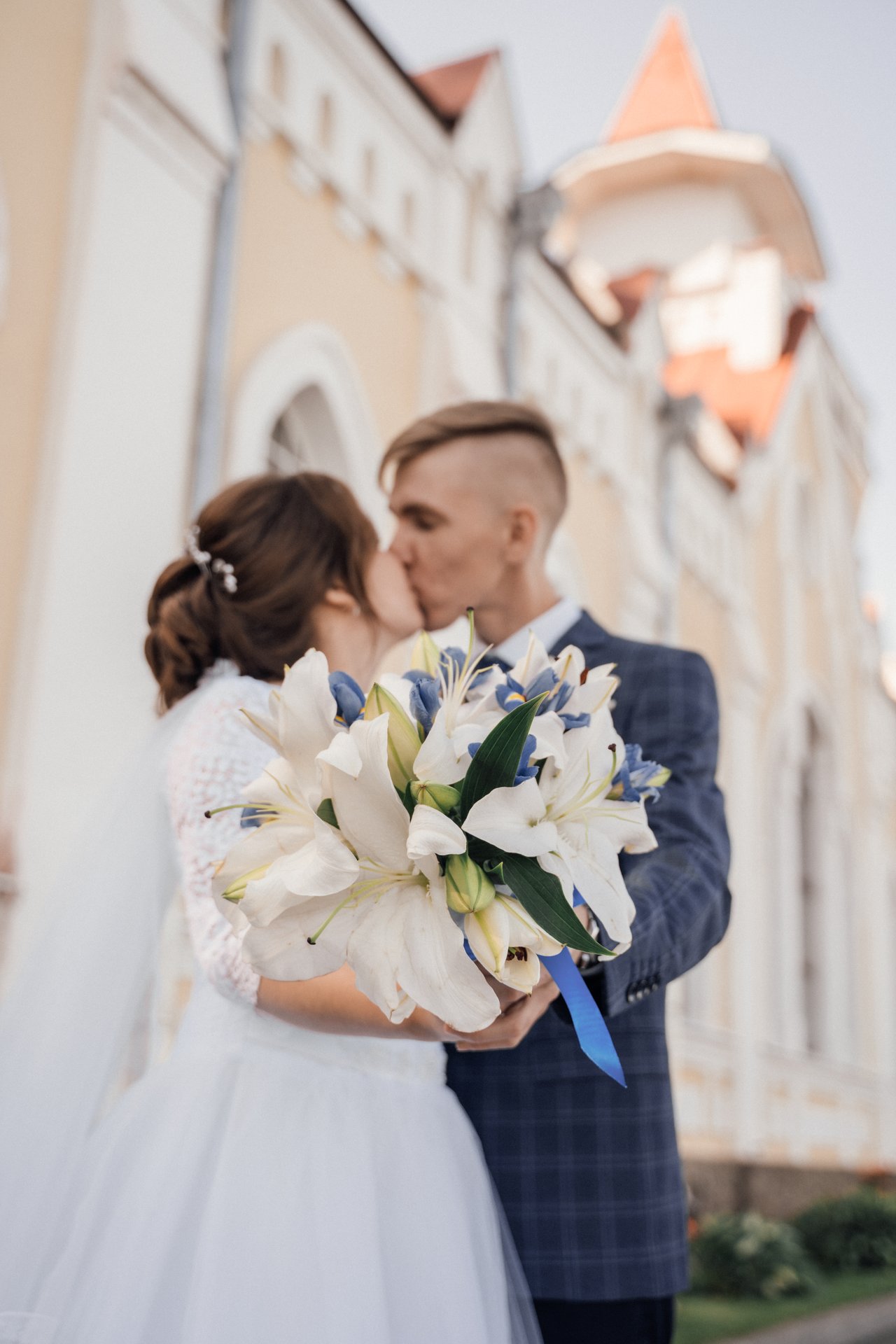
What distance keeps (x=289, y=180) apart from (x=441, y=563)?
446 cm

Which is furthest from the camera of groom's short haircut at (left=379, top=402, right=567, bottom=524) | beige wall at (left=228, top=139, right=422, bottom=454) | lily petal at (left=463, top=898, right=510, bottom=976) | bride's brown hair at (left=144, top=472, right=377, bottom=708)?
beige wall at (left=228, top=139, right=422, bottom=454)

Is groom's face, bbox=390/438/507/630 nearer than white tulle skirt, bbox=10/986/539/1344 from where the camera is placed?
No

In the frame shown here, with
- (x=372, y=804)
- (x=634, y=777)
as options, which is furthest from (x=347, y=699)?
(x=634, y=777)

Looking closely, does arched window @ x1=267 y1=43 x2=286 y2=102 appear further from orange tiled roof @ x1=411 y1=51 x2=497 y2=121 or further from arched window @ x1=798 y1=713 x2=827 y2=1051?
arched window @ x1=798 y1=713 x2=827 y2=1051

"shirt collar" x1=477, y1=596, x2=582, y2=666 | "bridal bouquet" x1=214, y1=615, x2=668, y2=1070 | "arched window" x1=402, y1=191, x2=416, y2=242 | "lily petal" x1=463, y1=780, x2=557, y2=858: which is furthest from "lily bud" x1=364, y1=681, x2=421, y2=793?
"arched window" x1=402, y1=191, x2=416, y2=242

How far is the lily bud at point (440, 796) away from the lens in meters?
1.43

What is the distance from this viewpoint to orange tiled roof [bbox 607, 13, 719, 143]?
1778 centimetres

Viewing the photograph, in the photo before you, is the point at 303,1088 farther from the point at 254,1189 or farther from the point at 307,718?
the point at 307,718

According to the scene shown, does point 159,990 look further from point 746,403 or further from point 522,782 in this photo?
point 746,403

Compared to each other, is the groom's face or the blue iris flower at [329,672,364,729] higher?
the groom's face

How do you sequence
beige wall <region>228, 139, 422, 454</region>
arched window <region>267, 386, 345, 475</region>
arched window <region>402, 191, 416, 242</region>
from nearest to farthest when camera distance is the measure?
beige wall <region>228, 139, 422, 454</region>
arched window <region>267, 386, 345, 475</region>
arched window <region>402, 191, 416, 242</region>

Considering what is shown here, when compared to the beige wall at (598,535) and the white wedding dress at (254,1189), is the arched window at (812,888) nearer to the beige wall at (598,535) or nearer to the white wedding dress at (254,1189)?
the beige wall at (598,535)

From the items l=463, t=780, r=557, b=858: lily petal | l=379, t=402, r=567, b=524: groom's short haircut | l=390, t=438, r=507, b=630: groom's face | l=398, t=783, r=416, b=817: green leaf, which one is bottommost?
l=463, t=780, r=557, b=858: lily petal

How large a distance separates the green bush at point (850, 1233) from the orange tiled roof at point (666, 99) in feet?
43.9
